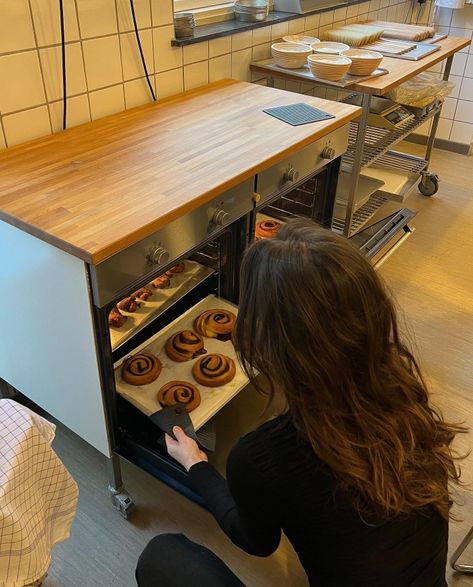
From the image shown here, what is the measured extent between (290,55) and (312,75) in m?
0.11

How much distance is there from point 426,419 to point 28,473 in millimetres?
643

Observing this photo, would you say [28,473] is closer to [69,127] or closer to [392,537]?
[392,537]

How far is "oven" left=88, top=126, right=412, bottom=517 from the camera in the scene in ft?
3.75

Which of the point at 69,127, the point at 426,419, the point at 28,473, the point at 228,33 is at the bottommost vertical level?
the point at 28,473

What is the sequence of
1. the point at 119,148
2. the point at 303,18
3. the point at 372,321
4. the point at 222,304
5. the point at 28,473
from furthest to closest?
the point at 303,18 < the point at 222,304 < the point at 119,148 < the point at 28,473 < the point at 372,321

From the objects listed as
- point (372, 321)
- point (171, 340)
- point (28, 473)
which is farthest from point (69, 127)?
point (372, 321)

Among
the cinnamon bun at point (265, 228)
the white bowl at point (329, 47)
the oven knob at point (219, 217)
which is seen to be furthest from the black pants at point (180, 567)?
the white bowl at point (329, 47)

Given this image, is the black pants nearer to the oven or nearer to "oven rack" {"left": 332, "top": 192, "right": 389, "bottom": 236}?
the oven

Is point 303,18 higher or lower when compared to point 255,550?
higher

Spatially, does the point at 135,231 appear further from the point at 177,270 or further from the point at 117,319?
the point at 177,270

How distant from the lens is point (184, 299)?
171 centimetres

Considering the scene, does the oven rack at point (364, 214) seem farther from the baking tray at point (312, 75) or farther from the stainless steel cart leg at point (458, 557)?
the stainless steel cart leg at point (458, 557)

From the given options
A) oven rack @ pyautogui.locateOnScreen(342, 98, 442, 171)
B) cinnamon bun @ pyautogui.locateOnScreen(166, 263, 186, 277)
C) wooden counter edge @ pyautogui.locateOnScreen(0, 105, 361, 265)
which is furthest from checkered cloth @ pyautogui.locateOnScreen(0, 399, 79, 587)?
oven rack @ pyautogui.locateOnScreen(342, 98, 442, 171)

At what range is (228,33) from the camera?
6.31 ft
